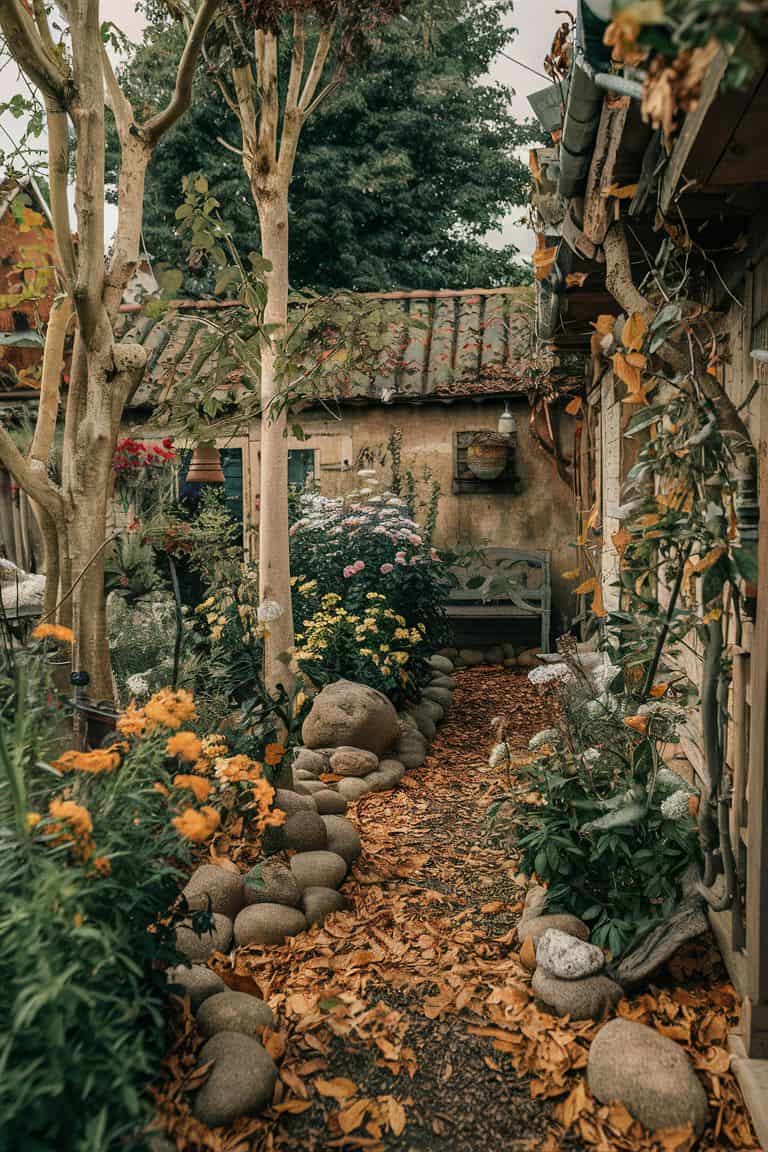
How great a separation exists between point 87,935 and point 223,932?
172 cm

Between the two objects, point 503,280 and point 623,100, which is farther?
point 503,280

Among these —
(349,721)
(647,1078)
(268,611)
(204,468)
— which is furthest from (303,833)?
(204,468)

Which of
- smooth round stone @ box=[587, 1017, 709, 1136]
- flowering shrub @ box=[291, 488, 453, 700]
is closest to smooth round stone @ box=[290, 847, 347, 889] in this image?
smooth round stone @ box=[587, 1017, 709, 1136]

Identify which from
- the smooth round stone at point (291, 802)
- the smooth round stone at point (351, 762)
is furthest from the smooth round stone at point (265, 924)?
the smooth round stone at point (351, 762)

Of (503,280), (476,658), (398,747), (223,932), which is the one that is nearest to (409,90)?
(503,280)

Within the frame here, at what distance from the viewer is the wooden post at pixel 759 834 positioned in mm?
2215

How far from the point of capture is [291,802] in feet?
12.6

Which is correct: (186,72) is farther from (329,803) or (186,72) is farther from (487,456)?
(487,456)

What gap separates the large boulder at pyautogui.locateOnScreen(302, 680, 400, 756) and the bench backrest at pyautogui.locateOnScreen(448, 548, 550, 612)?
2777 mm

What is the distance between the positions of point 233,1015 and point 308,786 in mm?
1985

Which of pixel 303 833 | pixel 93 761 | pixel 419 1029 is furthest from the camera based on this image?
pixel 303 833

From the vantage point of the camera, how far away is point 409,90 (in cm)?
1457

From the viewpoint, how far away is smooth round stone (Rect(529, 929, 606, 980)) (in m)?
2.79

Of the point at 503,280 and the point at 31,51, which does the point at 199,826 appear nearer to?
the point at 31,51
